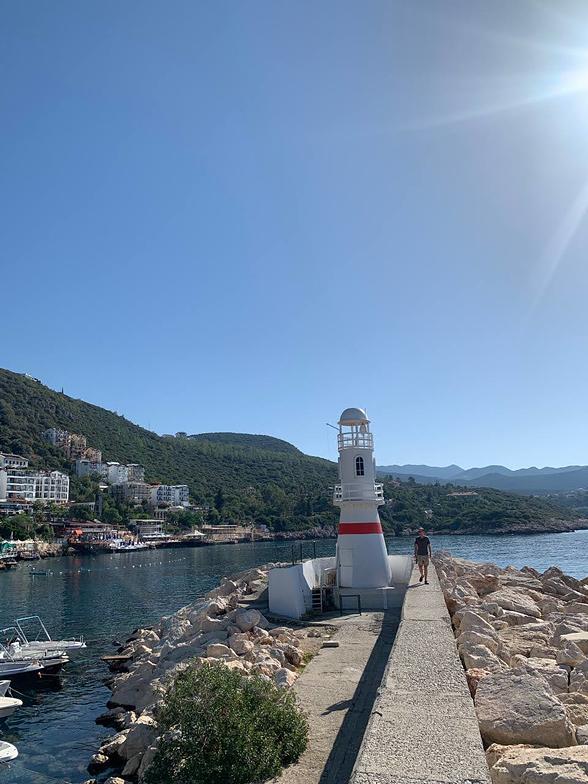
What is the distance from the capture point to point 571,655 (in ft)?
32.9

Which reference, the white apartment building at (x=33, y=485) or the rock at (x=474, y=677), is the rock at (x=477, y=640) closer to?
the rock at (x=474, y=677)

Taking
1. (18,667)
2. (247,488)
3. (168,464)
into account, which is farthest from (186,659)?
(168,464)

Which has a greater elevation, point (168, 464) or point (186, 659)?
point (168, 464)

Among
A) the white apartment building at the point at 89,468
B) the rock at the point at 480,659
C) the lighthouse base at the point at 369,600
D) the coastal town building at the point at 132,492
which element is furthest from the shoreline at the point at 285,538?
the rock at the point at 480,659

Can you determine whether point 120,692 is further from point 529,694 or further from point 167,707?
point 529,694

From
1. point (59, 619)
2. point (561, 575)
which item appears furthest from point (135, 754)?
point (59, 619)

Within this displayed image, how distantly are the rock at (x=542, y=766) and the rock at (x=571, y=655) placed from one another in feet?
16.0

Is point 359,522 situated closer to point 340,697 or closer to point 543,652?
point 543,652

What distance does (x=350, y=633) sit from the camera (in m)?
14.3

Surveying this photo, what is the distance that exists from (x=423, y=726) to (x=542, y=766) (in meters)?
1.03

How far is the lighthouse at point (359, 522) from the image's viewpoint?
1853cm

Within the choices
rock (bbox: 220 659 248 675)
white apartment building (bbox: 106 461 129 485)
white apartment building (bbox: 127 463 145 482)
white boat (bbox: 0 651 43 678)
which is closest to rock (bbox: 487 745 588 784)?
rock (bbox: 220 659 248 675)

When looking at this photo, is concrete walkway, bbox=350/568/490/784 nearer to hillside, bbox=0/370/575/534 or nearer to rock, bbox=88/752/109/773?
rock, bbox=88/752/109/773

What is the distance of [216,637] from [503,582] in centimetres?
1125
